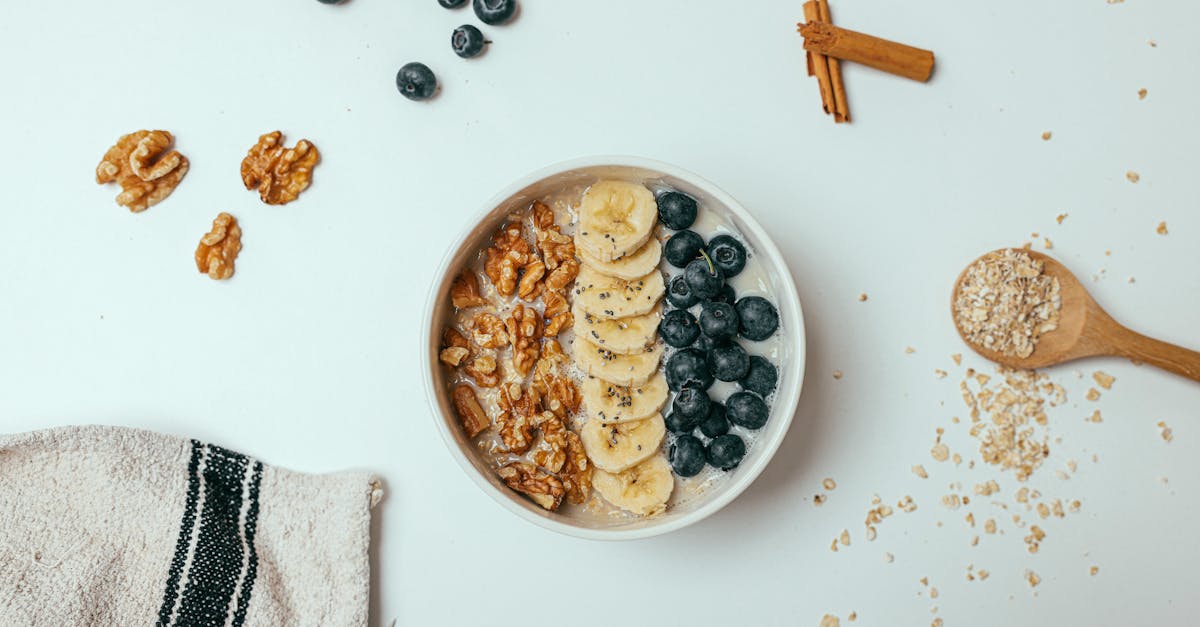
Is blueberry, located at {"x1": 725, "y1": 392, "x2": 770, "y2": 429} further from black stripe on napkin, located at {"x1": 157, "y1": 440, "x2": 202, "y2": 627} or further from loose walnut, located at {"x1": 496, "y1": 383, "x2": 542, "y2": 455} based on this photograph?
black stripe on napkin, located at {"x1": 157, "y1": 440, "x2": 202, "y2": 627}

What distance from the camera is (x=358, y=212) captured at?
125 cm

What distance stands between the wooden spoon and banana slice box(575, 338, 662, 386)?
1.56 ft

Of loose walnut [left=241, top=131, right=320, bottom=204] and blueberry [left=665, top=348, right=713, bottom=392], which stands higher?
loose walnut [left=241, top=131, right=320, bottom=204]

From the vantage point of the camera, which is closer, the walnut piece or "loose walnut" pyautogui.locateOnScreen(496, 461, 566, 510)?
"loose walnut" pyautogui.locateOnScreen(496, 461, 566, 510)

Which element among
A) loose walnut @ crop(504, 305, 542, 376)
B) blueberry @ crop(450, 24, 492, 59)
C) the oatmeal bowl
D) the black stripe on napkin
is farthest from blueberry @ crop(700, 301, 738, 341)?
the black stripe on napkin

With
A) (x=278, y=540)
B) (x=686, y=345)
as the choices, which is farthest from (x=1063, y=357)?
(x=278, y=540)

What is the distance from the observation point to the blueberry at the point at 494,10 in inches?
47.5

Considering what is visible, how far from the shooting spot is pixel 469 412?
1.15 metres

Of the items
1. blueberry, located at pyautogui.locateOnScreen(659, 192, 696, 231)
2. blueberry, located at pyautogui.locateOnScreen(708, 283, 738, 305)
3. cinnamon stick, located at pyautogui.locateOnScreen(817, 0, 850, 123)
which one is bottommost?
blueberry, located at pyautogui.locateOnScreen(708, 283, 738, 305)

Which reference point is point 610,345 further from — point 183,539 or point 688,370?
point 183,539

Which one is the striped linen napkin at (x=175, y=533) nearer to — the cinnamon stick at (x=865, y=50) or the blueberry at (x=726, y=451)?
the blueberry at (x=726, y=451)

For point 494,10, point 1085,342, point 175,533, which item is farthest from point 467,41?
point 1085,342

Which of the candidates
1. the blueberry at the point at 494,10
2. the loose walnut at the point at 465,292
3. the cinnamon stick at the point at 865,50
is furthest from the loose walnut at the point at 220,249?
the cinnamon stick at the point at 865,50

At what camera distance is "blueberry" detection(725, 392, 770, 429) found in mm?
1108
